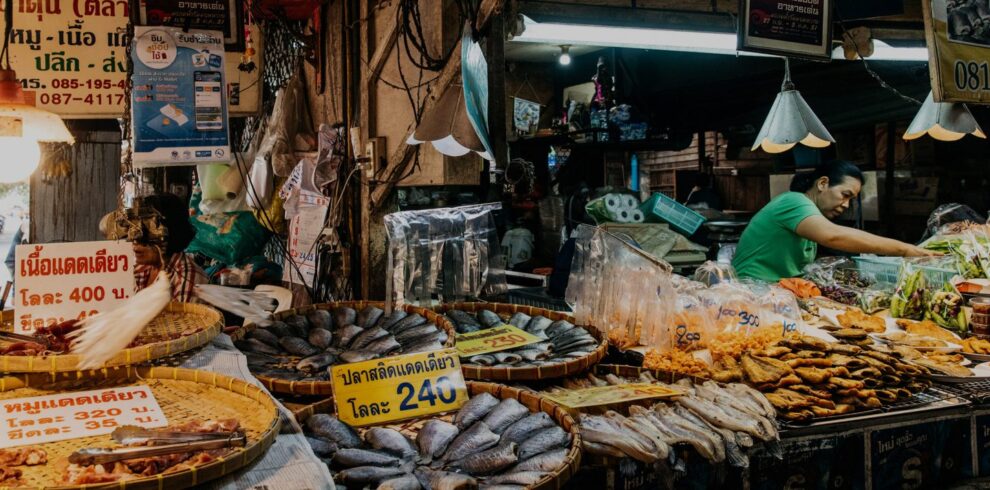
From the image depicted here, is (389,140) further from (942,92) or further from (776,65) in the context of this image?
(776,65)

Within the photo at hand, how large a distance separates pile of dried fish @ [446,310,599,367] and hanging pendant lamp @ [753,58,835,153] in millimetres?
3086

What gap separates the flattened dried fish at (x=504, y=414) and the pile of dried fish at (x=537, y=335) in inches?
20.1

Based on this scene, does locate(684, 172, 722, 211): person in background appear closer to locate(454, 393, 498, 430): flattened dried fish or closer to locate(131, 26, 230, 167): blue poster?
locate(131, 26, 230, 167): blue poster

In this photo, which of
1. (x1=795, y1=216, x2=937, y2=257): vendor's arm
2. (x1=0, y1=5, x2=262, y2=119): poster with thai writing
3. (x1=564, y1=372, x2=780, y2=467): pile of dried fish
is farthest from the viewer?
(x1=795, y1=216, x2=937, y2=257): vendor's arm

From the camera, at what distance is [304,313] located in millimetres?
4109

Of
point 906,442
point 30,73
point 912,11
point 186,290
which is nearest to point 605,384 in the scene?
point 906,442

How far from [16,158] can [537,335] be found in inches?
112

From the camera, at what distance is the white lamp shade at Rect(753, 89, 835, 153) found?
582cm

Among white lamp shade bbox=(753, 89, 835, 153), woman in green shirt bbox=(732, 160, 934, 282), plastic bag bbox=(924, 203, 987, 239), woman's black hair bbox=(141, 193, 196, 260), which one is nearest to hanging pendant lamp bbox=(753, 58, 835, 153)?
white lamp shade bbox=(753, 89, 835, 153)

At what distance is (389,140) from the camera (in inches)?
199

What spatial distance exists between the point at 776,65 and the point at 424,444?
7503mm

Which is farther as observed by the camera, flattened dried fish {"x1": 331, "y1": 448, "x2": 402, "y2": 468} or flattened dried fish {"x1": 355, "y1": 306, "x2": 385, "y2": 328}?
flattened dried fish {"x1": 355, "y1": 306, "x2": 385, "y2": 328}

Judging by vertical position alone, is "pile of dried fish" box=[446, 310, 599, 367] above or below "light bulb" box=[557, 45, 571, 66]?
below

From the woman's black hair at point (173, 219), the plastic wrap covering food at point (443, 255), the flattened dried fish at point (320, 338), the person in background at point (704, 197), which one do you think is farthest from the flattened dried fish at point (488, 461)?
the person in background at point (704, 197)
